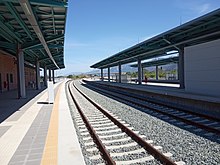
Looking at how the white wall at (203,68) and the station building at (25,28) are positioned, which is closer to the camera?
the station building at (25,28)

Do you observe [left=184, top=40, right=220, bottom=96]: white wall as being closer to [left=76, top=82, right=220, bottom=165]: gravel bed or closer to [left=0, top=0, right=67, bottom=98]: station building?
[left=76, top=82, right=220, bottom=165]: gravel bed

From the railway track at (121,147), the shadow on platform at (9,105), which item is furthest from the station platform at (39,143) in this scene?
the shadow on platform at (9,105)

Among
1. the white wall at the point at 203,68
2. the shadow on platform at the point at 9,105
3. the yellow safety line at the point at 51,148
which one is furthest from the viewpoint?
the white wall at the point at 203,68

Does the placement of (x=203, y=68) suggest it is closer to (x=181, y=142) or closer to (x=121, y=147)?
(x=181, y=142)

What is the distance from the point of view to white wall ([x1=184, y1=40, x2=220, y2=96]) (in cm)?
1361

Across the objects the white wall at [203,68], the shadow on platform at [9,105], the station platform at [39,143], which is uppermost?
the white wall at [203,68]

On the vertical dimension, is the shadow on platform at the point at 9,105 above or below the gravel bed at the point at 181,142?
above

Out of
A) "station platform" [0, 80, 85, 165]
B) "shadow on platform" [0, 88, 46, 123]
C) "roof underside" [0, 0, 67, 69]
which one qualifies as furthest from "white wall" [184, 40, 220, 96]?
"shadow on platform" [0, 88, 46, 123]

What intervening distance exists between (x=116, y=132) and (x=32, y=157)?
316 cm

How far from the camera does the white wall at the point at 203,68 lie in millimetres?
13609

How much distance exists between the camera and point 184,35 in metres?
18.1

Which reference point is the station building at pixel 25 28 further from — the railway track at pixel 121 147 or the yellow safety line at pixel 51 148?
the railway track at pixel 121 147

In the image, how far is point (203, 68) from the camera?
14.8 m

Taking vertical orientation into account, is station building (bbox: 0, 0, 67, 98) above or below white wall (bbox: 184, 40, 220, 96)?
above
